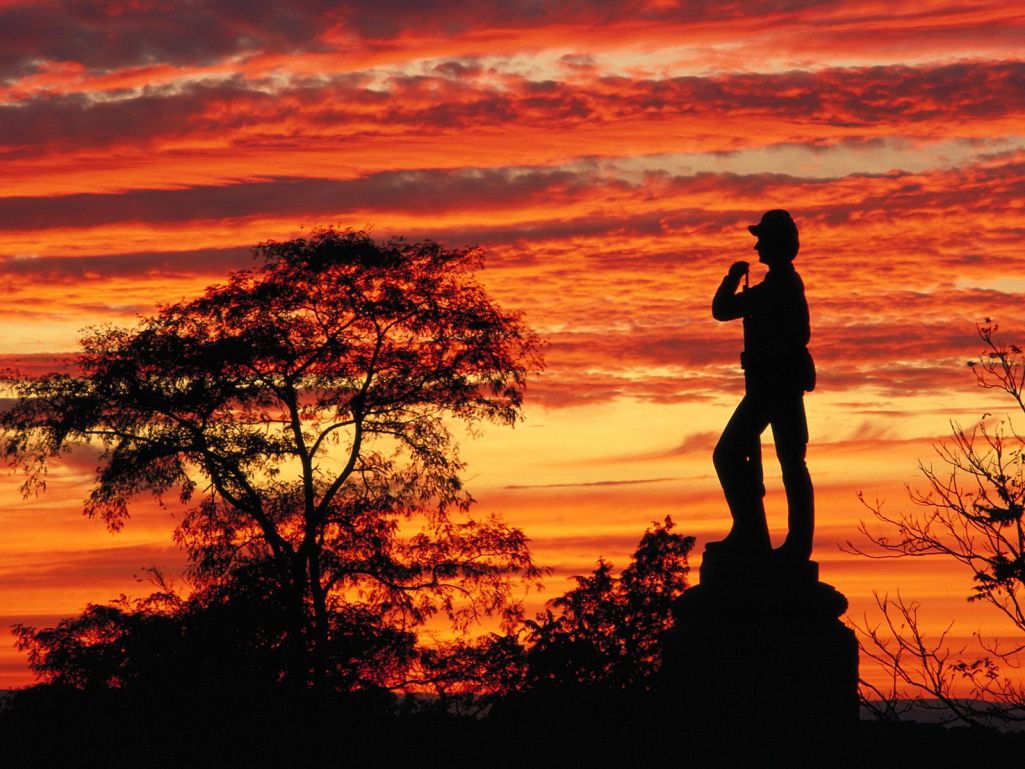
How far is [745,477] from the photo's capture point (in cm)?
1390

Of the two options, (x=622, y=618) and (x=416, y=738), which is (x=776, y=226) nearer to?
(x=416, y=738)

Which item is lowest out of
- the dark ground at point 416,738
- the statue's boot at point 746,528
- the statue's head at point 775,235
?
the dark ground at point 416,738

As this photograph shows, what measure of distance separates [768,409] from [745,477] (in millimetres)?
649

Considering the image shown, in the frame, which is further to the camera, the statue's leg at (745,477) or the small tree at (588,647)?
the small tree at (588,647)

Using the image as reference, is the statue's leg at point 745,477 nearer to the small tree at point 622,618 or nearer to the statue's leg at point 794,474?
the statue's leg at point 794,474

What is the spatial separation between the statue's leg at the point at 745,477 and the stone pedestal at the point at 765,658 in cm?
27

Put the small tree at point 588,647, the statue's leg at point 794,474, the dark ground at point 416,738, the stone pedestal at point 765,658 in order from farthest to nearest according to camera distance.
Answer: the small tree at point 588,647
the statue's leg at point 794,474
the dark ground at point 416,738
the stone pedestal at point 765,658

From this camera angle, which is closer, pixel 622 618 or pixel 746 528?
pixel 746 528

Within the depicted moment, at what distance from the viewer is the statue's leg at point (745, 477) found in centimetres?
1389

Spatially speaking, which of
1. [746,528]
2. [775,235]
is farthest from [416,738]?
[775,235]

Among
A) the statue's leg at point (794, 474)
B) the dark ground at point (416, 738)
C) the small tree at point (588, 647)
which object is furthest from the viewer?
the small tree at point (588, 647)

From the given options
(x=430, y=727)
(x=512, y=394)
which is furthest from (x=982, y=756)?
(x=512, y=394)

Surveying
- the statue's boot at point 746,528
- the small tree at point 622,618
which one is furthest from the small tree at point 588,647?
the statue's boot at point 746,528

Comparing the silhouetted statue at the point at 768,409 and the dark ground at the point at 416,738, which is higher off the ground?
the silhouetted statue at the point at 768,409
